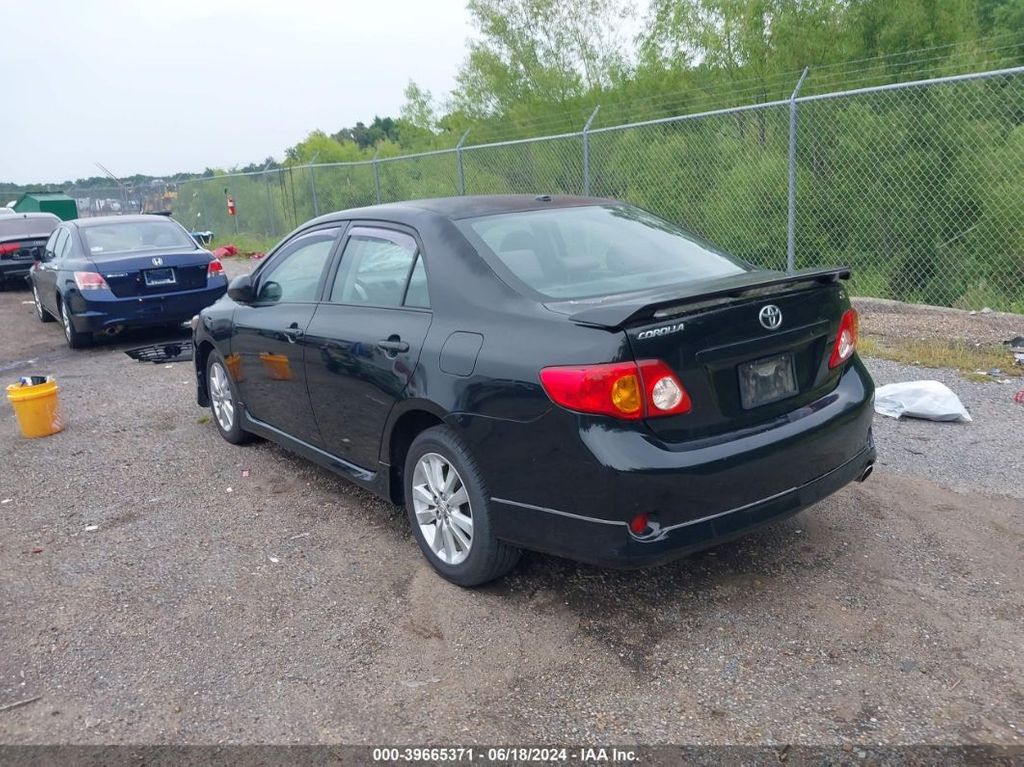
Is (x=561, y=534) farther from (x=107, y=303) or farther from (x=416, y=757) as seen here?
(x=107, y=303)

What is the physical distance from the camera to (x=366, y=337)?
14.0ft

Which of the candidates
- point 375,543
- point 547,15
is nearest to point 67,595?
point 375,543

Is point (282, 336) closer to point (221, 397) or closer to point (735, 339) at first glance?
point (221, 397)

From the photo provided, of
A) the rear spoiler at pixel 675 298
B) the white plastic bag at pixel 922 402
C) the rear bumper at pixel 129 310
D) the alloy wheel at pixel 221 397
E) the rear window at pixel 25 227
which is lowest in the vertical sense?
the white plastic bag at pixel 922 402

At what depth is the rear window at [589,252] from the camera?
3.90 metres

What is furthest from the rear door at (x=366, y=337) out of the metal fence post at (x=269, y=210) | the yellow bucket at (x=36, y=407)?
the metal fence post at (x=269, y=210)

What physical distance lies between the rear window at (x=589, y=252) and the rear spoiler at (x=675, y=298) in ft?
0.67

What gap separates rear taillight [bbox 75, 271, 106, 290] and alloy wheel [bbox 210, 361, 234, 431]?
4.39m

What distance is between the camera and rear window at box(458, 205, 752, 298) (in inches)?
154

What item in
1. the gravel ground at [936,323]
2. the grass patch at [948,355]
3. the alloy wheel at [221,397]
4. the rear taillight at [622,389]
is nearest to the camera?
the rear taillight at [622,389]

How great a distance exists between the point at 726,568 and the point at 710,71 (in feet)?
50.7

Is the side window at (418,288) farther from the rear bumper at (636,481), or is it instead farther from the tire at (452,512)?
the rear bumper at (636,481)

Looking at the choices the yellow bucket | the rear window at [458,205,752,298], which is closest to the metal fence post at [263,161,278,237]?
the yellow bucket

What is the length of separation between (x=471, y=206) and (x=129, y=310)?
274 inches
